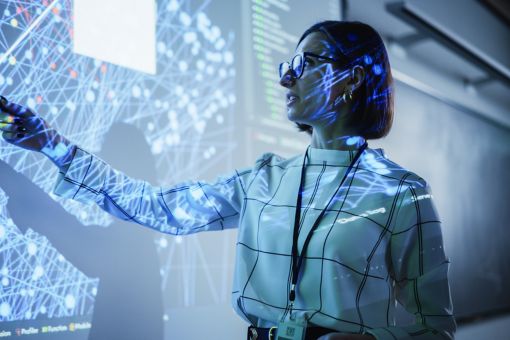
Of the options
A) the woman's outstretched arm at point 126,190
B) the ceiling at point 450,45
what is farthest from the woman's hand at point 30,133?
the ceiling at point 450,45

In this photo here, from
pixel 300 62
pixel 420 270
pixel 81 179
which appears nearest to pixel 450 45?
pixel 300 62

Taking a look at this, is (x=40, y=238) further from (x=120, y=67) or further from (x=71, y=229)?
(x=120, y=67)

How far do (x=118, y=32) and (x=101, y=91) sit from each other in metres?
0.13

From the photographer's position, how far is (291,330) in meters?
0.65

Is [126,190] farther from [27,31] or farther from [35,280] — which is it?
[27,31]

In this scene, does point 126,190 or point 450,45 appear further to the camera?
point 450,45

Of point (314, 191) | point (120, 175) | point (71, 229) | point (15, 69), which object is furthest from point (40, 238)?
point (314, 191)

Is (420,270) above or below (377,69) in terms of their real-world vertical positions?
below

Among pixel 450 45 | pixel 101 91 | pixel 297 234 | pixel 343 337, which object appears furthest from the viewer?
pixel 450 45

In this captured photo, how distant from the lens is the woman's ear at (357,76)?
80 cm

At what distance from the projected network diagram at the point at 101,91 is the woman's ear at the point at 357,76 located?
1.23 ft

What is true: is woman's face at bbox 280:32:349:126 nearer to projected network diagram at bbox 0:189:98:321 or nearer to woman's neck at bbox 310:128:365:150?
woman's neck at bbox 310:128:365:150

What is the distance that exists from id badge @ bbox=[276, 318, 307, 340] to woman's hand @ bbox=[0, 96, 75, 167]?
0.42 metres

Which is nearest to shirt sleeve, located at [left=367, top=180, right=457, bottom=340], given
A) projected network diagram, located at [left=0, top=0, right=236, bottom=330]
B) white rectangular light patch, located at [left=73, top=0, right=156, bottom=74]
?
projected network diagram, located at [left=0, top=0, right=236, bottom=330]
